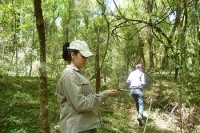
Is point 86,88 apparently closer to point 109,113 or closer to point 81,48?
point 81,48

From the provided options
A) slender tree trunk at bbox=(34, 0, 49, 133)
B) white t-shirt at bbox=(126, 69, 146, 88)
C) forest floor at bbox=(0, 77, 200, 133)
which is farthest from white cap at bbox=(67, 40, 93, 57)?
white t-shirt at bbox=(126, 69, 146, 88)

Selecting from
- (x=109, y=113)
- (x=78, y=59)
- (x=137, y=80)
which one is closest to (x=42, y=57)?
(x=78, y=59)

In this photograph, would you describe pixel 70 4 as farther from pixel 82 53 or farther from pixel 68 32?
pixel 82 53

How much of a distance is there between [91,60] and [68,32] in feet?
12.6

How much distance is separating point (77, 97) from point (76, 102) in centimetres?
5

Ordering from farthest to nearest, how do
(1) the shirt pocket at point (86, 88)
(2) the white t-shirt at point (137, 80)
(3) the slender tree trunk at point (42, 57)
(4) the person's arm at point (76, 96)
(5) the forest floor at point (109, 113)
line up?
(2) the white t-shirt at point (137, 80), (5) the forest floor at point (109, 113), (3) the slender tree trunk at point (42, 57), (1) the shirt pocket at point (86, 88), (4) the person's arm at point (76, 96)

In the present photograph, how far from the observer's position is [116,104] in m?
11.4

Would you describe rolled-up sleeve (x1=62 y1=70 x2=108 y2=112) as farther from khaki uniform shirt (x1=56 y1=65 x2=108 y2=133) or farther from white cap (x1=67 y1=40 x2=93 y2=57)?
white cap (x1=67 y1=40 x2=93 y2=57)

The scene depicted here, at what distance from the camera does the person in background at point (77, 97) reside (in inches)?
111

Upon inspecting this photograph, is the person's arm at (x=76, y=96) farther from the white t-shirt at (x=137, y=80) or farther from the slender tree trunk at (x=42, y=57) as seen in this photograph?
the white t-shirt at (x=137, y=80)

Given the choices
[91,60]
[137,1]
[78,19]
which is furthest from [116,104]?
[78,19]

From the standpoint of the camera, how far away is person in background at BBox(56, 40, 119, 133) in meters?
2.82

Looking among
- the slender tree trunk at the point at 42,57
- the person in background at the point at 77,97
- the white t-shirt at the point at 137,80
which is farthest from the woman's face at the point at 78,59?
the white t-shirt at the point at 137,80

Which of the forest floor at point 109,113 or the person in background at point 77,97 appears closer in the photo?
the person in background at point 77,97
